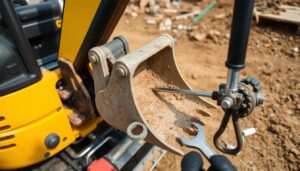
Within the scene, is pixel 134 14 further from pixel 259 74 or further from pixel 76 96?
pixel 76 96

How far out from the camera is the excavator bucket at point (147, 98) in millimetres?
1341

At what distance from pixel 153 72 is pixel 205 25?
4.06 meters

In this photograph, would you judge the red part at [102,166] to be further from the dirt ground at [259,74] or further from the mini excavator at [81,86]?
the dirt ground at [259,74]

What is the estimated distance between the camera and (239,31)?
3.32 ft

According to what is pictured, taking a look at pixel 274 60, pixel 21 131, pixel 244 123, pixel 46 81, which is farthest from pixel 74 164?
pixel 274 60

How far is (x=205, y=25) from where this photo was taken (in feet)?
17.8

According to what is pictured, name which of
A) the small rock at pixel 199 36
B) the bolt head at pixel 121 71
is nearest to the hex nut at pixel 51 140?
the bolt head at pixel 121 71

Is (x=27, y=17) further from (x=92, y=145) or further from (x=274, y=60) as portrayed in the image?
(x=274, y=60)

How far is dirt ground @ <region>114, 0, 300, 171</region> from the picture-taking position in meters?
2.44

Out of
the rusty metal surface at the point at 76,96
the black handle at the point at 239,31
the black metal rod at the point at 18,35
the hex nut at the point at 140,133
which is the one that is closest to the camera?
the black handle at the point at 239,31

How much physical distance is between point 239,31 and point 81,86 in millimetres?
1142

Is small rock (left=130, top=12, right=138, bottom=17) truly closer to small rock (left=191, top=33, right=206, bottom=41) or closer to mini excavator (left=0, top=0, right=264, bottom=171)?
small rock (left=191, top=33, right=206, bottom=41)

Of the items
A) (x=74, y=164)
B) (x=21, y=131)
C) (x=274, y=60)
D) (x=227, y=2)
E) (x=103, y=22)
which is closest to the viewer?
(x=103, y=22)

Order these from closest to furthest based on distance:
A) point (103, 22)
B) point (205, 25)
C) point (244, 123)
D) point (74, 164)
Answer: point (103, 22) → point (74, 164) → point (244, 123) → point (205, 25)
